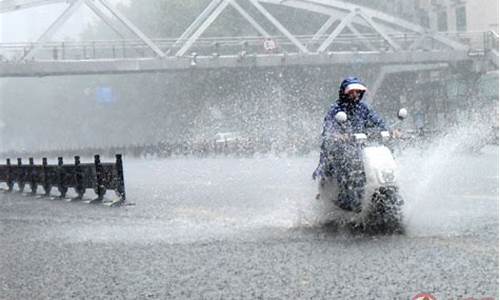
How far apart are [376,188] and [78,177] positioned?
11086 mm

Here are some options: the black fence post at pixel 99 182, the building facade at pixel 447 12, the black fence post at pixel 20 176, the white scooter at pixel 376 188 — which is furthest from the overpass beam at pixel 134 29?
the white scooter at pixel 376 188

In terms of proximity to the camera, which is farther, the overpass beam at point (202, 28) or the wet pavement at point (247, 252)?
the overpass beam at point (202, 28)

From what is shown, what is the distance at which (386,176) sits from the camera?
9.84 meters

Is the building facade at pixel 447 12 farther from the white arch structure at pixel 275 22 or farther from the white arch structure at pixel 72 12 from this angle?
the white arch structure at pixel 72 12

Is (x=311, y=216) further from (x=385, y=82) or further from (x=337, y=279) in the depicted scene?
(x=385, y=82)

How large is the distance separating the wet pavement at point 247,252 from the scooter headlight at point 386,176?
580mm

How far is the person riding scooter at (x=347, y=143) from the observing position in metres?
10.1

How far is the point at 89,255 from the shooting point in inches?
391

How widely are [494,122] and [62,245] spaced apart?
134 feet

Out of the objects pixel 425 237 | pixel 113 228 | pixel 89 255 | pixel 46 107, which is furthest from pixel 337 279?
pixel 46 107

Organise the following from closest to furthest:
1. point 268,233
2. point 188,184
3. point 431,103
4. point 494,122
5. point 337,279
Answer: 1. point 337,279
2. point 268,233
3. point 188,184
4. point 494,122
5. point 431,103

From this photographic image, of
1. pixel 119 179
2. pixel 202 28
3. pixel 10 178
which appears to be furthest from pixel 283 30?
pixel 119 179

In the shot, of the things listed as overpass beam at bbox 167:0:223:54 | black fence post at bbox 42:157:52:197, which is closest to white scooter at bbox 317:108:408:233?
black fence post at bbox 42:157:52:197

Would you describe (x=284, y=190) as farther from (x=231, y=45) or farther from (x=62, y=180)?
(x=231, y=45)
